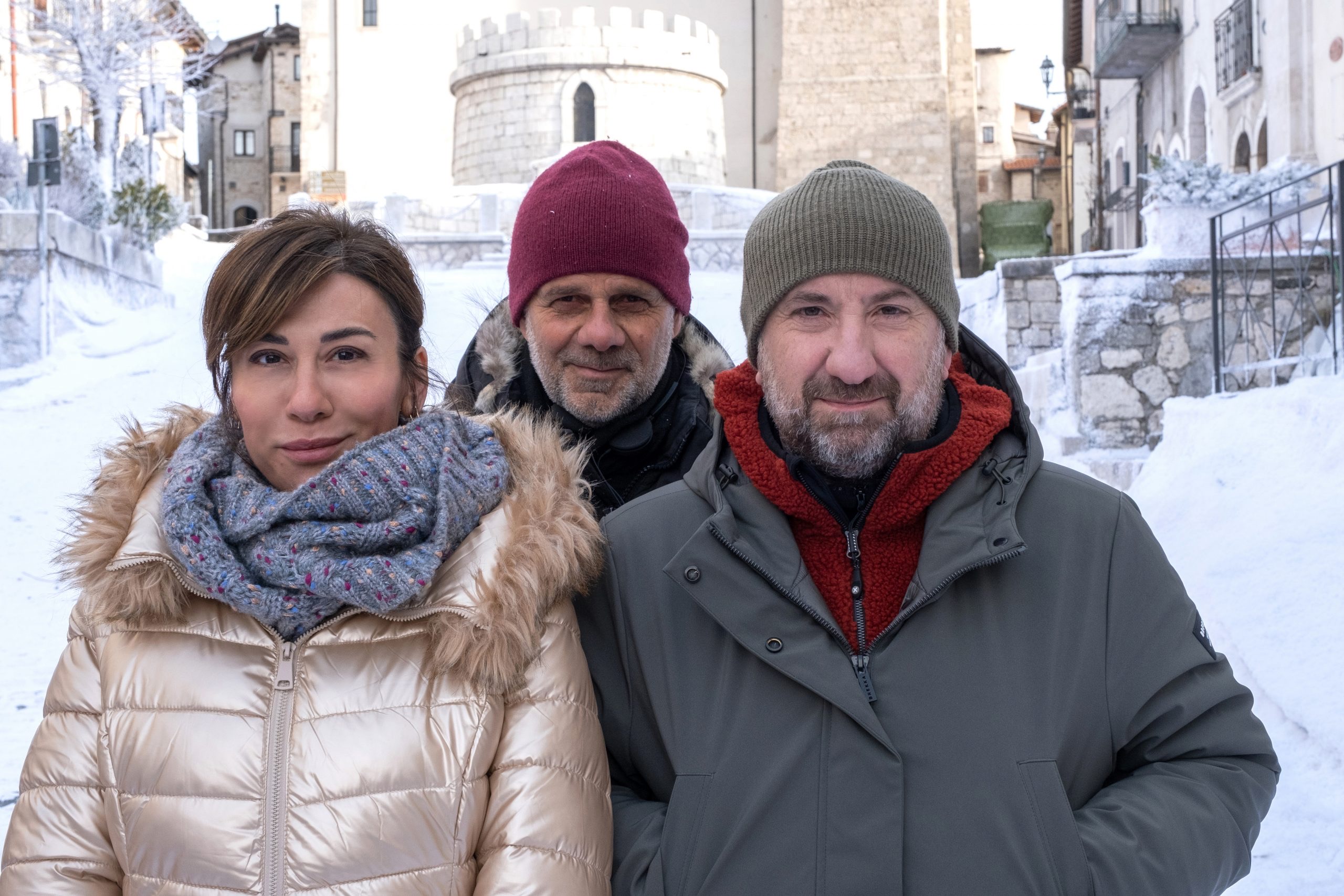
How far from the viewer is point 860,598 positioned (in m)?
1.80

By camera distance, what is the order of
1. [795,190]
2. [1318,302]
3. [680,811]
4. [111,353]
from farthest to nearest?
[111,353]
[1318,302]
[795,190]
[680,811]

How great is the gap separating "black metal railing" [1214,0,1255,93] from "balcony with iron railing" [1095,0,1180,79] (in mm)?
2167

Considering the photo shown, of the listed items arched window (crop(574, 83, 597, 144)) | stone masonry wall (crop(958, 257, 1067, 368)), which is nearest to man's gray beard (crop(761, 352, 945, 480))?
stone masonry wall (crop(958, 257, 1067, 368))

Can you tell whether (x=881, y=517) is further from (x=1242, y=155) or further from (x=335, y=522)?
(x=1242, y=155)

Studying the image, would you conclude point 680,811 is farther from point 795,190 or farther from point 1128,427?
point 1128,427

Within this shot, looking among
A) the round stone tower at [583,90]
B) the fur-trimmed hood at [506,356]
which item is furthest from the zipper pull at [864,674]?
the round stone tower at [583,90]

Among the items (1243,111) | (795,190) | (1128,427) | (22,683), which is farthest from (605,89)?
(795,190)

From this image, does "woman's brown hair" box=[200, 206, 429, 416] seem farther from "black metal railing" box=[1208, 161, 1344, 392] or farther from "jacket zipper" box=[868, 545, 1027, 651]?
"black metal railing" box=[1208, 161, 1344, 392]

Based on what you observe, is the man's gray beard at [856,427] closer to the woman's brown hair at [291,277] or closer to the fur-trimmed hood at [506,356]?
the woman's brown hair at [291,277]

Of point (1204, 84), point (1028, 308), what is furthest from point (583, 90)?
point (1028, 308)

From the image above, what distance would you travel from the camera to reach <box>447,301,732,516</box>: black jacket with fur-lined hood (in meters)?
2.62

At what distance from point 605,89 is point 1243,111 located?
1276 cm

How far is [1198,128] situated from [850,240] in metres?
16.9

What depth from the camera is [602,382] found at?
8.63ft
